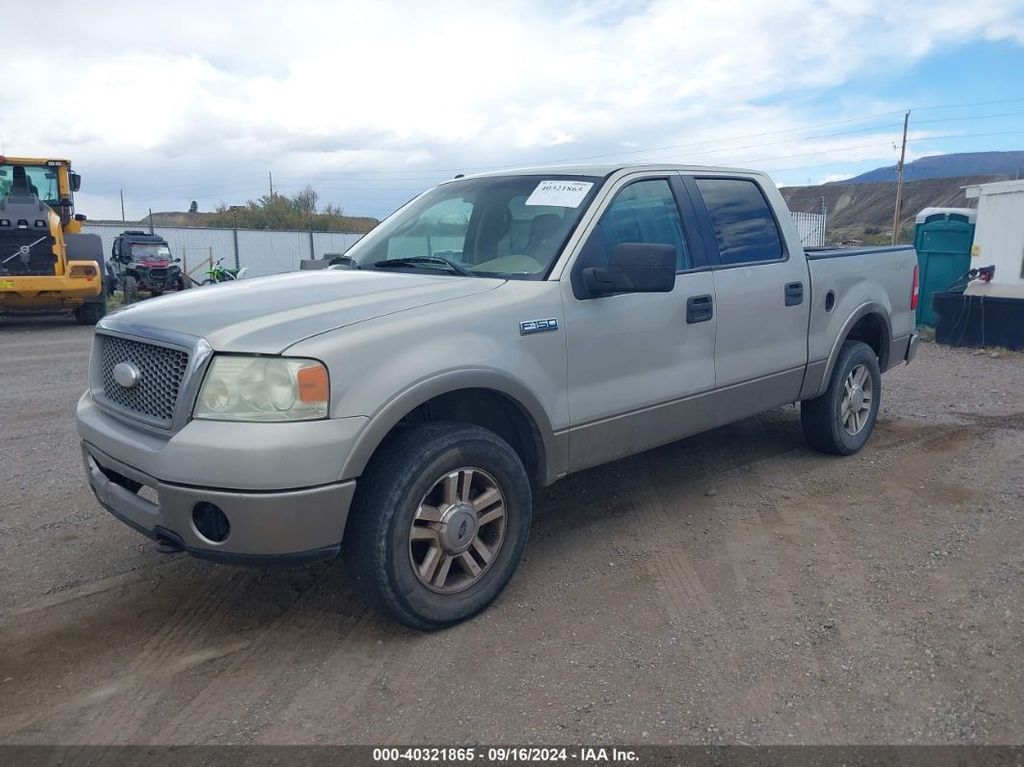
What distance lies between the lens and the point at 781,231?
521 centimetres

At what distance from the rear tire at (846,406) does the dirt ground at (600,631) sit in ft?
1.34

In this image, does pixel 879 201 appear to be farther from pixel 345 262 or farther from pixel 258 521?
pixel 258 521

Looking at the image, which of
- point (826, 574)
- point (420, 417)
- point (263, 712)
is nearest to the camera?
point (263, 712)

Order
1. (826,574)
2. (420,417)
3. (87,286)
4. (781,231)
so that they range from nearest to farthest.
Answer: (420,417), (826,574), (781,231), (87,286)

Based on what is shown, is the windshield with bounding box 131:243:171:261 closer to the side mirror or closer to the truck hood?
the truck hood

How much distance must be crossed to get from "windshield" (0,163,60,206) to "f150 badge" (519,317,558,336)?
46.4 ft

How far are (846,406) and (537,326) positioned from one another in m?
3.07

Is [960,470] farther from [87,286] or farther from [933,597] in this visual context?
[87,286]

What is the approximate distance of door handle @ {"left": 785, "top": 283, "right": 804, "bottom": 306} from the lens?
5035mm

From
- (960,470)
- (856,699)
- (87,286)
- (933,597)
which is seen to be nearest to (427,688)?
(856,699)

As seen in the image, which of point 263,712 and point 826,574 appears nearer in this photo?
point 263,712

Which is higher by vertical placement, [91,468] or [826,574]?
[91,468]

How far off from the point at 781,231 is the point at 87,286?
12.5 metres

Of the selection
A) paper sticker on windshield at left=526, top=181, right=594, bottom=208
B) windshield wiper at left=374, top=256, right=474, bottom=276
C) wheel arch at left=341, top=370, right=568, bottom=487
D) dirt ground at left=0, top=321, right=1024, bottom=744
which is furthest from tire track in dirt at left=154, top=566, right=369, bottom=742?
paper sticker on windshield at left=526, top=181, right=594, bottom=208
